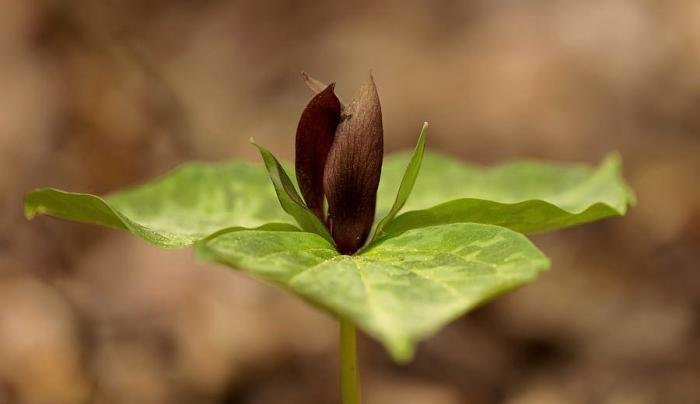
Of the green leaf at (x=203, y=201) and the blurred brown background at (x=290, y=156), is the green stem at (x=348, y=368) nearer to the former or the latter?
the green leaf at (x=203, y=201)

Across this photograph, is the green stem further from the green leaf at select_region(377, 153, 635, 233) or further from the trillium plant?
the green leaf at select_region(377, 153, 635, 233)

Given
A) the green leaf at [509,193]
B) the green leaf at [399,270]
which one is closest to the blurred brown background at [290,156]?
the green leaf at [509,193]

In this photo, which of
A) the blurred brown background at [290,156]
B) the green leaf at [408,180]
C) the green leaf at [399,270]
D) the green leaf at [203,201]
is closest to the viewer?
the green leaf at [399,270]

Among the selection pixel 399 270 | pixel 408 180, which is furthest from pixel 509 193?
pixel 399 270

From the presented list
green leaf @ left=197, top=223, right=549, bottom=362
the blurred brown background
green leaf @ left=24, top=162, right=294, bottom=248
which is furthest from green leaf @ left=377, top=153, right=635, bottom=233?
the blurred brown background

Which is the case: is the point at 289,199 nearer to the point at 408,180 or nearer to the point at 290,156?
the point at 408,180

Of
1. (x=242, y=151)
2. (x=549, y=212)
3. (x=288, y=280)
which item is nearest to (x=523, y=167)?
(x=549, y=212)

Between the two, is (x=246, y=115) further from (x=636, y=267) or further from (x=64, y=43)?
(x=636, y=267)
